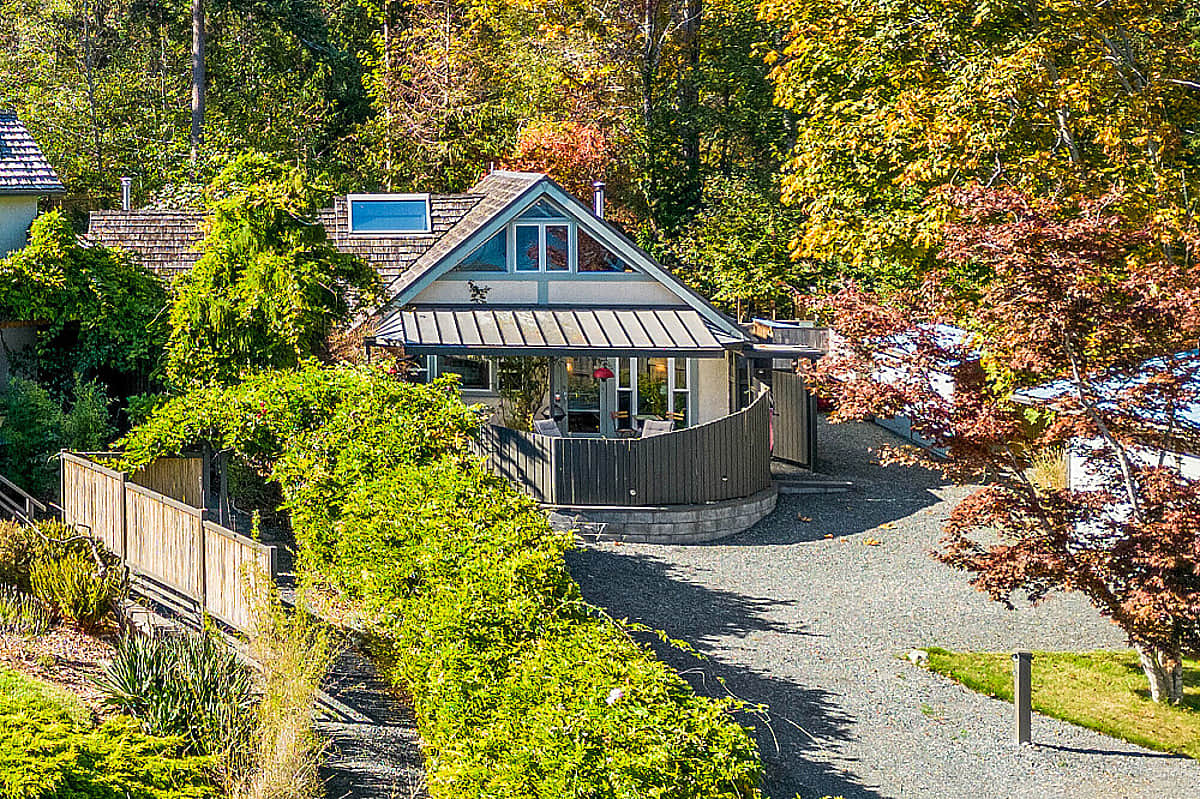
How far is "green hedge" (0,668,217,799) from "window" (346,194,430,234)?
18881 mm

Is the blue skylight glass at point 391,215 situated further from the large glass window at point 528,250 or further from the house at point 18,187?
the house at point 18,187

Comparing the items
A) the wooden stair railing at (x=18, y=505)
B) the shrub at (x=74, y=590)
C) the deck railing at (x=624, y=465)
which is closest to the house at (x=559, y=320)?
the deck railing at (x=624, y=465)

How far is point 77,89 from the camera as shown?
35719mm

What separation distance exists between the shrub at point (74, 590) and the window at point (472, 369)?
12484 millimetres

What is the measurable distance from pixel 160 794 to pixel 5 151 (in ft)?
49.9

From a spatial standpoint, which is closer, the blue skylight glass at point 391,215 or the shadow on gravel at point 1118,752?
the shadow on gravel at point 1118,752

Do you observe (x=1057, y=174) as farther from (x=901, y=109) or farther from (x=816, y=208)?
(x=816, y=208)

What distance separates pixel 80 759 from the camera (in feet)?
26.3

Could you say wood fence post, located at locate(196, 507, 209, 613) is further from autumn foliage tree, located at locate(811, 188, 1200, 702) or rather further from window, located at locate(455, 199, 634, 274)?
window, located at locate(455, 199, 634, 274)

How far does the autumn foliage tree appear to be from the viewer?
12797 millimetres

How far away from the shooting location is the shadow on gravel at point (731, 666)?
11484mm

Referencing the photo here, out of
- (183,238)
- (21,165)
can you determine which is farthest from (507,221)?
(21,165)

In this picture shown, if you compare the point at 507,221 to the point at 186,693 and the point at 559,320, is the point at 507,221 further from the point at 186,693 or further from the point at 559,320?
the point at 186,693

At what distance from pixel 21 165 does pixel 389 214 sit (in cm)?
859
